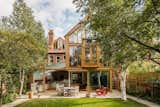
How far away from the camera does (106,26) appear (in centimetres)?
770

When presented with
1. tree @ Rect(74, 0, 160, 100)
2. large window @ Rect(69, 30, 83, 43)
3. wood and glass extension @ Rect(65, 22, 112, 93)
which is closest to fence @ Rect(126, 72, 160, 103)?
wood and glass extension @ Rect(65, 22, 112, 93)

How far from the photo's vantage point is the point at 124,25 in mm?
7469

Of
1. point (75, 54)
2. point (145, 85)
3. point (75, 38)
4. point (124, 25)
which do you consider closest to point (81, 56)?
point (75, 54)

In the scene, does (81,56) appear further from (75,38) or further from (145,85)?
(145,85)

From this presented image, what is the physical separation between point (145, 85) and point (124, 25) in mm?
13302

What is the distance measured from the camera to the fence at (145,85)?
17.4 m

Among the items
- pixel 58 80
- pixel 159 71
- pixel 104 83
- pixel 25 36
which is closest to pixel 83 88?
pixel 104 83

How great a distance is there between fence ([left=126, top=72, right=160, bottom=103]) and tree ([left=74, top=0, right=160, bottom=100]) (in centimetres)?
949

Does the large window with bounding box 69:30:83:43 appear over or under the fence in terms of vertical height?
over

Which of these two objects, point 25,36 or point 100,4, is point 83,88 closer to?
point 25,36

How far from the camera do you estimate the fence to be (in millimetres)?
17406

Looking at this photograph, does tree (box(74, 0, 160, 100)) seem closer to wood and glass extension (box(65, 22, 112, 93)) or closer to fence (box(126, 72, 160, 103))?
fence (box(126, 72, 160, 103))

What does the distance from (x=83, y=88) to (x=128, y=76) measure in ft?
21.7

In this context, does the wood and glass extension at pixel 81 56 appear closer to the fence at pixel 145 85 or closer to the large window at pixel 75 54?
the large window at pixel 75 54
